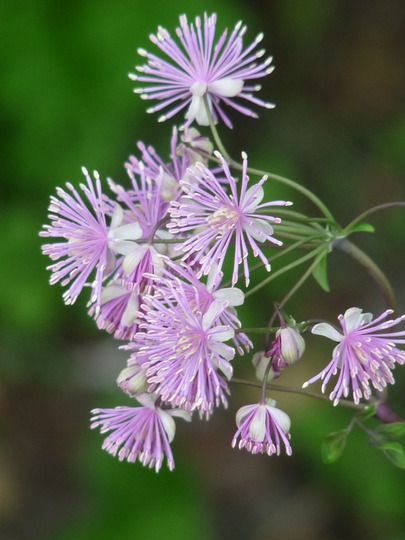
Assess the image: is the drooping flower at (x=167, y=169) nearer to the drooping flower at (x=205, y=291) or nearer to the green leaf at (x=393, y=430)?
the drooping flower at (x=205, y=291)

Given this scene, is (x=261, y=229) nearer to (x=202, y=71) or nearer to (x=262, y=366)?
(x=262, y=366)

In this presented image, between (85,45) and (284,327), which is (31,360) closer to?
(85,45)

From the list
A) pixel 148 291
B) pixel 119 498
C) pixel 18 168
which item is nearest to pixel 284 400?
pixel 119 498

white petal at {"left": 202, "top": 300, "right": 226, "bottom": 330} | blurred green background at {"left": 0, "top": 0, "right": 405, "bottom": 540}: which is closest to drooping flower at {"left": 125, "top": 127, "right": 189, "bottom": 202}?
white petal at {"left": 202, "top": 300, "right": 226, "bottom": 330}

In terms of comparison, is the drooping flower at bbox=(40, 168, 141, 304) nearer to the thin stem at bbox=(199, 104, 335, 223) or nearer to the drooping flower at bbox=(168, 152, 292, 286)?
the drooping flower at bbox=(168, 152, 292, 286)

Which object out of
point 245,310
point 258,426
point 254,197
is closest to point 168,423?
point 258,426
